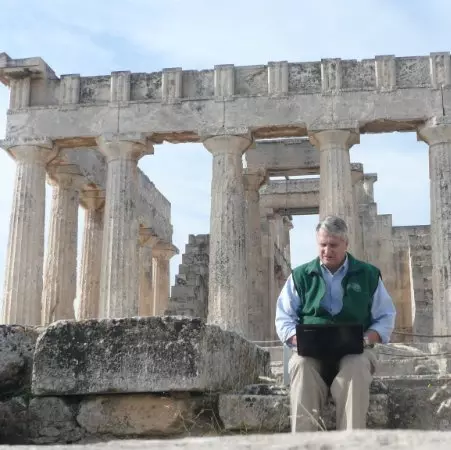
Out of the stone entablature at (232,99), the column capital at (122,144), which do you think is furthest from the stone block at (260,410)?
the column capital at (122,144)

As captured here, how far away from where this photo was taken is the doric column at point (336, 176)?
21.0 m

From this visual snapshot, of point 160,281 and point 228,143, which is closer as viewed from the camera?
point 228,143

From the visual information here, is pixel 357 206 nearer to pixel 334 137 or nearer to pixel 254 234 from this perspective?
pixel 254 234

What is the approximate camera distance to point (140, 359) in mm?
6555

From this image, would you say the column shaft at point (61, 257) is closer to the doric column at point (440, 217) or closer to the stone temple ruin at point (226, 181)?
the stone temple ruin at point (226, 181)

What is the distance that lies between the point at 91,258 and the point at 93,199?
6.75 ft

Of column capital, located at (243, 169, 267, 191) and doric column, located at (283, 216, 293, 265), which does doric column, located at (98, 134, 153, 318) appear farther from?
doric column, located at (283, 216, 293, 265)

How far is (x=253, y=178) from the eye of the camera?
84.5ft

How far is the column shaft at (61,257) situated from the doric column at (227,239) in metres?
5.33

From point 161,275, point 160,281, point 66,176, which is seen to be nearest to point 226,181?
point 66,176

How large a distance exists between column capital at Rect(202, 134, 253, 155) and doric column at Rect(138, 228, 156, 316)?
8.88 meters

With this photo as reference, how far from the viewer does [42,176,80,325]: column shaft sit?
24.4 m

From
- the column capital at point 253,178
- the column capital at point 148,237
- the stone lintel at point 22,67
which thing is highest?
the stone lintel at point 22,67

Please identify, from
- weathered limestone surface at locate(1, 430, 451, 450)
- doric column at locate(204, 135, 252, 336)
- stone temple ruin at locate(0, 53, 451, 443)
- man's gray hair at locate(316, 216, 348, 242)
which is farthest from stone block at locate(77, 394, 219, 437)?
doric column at locate(204, 135, 252, 336)
